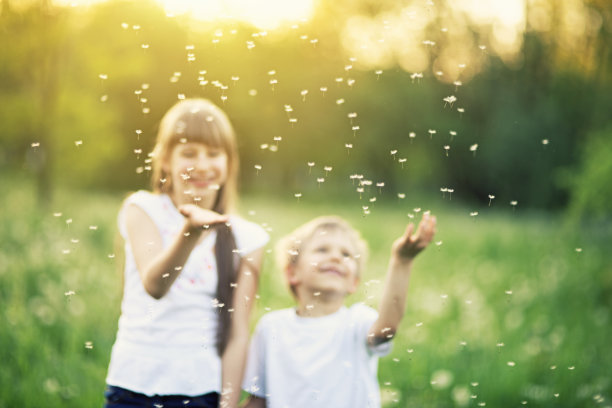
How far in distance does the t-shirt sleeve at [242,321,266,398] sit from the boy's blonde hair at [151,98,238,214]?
607mm

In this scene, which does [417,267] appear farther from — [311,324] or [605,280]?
[311,324]

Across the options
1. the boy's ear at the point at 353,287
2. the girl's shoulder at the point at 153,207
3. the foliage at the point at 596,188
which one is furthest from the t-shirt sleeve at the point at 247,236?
the foliage at the point at 596,188

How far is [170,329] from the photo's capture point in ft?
8.86

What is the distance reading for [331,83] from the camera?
3103cm

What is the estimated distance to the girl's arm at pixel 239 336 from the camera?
2.74 meters

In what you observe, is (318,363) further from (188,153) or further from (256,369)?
(188,153)

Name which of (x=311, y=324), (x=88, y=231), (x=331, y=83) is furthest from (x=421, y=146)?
(x=311, y=324)

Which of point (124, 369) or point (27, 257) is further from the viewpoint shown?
point (27, 257)

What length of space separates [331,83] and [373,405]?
1144 inches

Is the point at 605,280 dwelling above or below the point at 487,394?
above

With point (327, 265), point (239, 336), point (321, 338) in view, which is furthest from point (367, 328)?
point (239, 336)

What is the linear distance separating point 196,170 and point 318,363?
37.9 inches

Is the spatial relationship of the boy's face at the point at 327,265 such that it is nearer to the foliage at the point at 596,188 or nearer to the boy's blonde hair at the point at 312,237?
the boy's blonde hair at the point at 312,237

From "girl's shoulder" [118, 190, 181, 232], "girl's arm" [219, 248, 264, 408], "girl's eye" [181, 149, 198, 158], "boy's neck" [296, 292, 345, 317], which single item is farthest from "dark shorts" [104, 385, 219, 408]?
"girl's eye" [181, 149, 198, 158]
